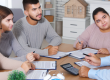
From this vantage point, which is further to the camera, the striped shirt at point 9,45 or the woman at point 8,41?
the striped shirt at point 9,45

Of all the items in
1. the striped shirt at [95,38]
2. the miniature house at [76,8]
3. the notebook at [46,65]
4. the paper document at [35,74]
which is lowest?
the paper document at [35,74]

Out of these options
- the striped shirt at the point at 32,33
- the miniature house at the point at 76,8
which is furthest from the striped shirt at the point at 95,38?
the miniature house at the point at 76,8

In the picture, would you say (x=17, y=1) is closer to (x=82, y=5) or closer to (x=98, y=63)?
(x=82, y=5)

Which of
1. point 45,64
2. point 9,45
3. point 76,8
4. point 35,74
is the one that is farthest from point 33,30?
point 76,8

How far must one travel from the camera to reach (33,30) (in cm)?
203

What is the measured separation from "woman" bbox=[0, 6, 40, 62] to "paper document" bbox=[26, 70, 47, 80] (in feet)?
0.54

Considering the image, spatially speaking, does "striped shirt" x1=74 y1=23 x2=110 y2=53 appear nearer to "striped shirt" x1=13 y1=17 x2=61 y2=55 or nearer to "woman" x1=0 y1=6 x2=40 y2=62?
"striped shirt" x1=13 y1=17 x2=61 y2=55

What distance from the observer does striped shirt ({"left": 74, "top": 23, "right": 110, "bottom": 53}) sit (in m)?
1.98

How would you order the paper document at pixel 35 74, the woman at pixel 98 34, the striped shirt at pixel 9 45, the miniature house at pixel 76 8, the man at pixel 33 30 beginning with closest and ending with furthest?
the paper document at pixel 35 74, the striped shirt at pixel 9 45, the man at pixel 33 30, the woman at pixel 98 34, the miniature house at pixel 76 8

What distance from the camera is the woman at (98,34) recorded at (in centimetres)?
193

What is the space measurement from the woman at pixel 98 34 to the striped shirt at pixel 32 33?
36 centimetres

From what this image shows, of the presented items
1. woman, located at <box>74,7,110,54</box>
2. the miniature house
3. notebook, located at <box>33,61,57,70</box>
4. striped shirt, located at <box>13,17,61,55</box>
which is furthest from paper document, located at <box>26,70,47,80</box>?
the miniature house

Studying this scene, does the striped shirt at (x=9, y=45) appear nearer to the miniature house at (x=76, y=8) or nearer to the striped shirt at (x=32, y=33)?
the striped shirt at (x=32, y=33)

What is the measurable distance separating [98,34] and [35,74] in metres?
1.16
